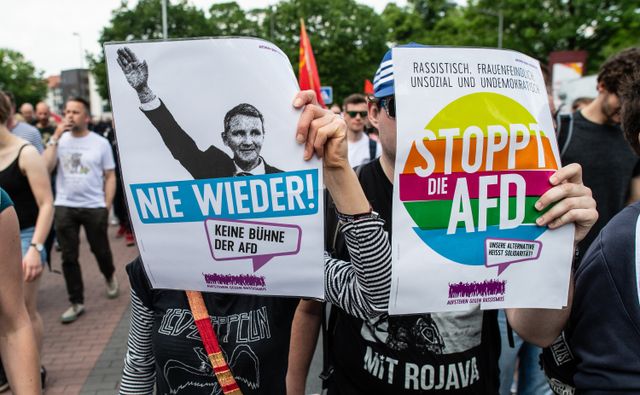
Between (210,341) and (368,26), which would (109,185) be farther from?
(368,26)

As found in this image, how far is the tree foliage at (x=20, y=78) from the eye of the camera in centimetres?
6019

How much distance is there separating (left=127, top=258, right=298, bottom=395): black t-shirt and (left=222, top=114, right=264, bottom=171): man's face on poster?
1.75 ft

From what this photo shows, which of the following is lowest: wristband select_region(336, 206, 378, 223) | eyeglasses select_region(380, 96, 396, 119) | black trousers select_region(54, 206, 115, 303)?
black trousers select_region(54, 206, 115, 303)

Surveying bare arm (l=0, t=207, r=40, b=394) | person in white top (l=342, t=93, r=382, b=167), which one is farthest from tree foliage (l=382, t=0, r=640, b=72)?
bare arm (l=0, t=207, r=40, b=394)

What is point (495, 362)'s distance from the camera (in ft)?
5.70

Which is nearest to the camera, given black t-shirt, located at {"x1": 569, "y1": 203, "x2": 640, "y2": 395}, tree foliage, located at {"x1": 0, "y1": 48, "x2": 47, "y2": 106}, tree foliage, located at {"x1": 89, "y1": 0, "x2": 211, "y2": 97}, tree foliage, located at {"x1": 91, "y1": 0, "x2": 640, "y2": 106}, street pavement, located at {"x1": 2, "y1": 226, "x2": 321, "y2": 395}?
black t-shirt, located at {"x1": 569, "y1": 203, "x2": 640, "y2": 395}

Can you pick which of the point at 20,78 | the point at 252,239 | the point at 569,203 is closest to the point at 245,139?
the point at 252,239

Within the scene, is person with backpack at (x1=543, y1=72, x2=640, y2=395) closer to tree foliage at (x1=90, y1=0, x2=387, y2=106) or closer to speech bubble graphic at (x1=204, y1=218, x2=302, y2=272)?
speech bubble graphic at (x1=204, y1=218, x2=302, y2=272)

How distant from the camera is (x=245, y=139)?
124 cm

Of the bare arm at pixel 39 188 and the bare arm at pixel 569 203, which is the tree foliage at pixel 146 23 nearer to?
the bare arm at pixel 39 188

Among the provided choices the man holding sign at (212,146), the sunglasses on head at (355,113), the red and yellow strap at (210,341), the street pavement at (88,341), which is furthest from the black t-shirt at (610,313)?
the sunglasses on head at (355,113)

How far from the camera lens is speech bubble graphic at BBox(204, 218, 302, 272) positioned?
1.28 metres

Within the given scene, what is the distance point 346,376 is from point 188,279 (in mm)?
681

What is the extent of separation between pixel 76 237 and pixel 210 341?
4400mm
